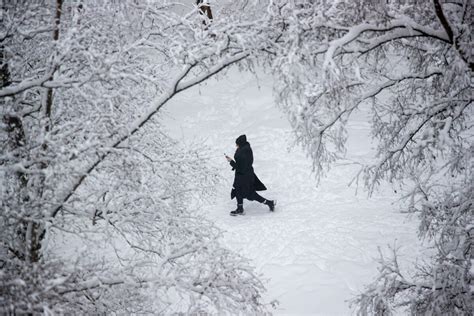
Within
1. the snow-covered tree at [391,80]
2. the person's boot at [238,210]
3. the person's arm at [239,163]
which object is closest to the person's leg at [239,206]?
the person's boot at [238,210]

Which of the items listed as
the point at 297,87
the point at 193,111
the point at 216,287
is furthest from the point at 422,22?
the point at 193,111

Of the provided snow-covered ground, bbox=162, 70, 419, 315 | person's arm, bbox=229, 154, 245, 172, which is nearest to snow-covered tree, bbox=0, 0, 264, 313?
snow-covered ground, bbox=162, 70, 419, 315

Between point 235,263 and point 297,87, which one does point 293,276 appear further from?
point 297,87

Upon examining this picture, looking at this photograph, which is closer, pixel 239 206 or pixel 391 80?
pixel 391 80

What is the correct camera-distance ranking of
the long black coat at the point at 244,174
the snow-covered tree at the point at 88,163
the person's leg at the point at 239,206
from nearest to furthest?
the snow-covered tree at the point at 88,163 → the long black coat at the point at 244,174 → the person's leg at the point at 239,206

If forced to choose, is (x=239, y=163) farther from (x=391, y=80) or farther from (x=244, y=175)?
(x=391, y=80)

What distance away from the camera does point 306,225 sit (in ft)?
27.7

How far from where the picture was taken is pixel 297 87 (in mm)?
2979

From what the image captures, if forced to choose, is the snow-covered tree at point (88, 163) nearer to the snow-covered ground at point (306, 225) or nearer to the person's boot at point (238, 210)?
the snow-covered ground at point (306, 225)

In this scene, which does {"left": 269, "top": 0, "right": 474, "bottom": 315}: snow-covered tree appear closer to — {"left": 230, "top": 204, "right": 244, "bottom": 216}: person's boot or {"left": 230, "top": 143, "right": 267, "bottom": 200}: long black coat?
{"left": 230, "top": 143, "right": 267, "bottom": 200}: long black coat

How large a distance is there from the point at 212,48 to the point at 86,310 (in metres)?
2.38

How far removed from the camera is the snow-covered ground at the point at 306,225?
21.2ft

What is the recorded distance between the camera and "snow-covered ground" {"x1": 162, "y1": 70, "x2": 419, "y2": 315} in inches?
255

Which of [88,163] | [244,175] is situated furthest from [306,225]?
[88,163]
